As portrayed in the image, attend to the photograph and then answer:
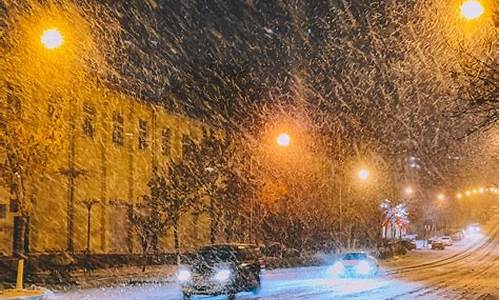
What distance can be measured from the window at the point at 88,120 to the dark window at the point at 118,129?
2236mm

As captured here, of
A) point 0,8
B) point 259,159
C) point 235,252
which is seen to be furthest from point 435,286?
point 0,8

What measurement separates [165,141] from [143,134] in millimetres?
2504

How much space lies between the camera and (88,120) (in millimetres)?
38031

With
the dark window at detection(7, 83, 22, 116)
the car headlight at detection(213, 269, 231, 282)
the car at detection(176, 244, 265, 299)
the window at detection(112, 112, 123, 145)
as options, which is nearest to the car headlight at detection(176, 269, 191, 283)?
the car at detection(176, 244, 265, 299)

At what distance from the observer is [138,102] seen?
42.0 m

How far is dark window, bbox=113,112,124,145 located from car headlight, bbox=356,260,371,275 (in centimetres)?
1763

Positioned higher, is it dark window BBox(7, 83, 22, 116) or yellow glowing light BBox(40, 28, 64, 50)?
yellow glowing light BBox(40, 28, 64, 50)

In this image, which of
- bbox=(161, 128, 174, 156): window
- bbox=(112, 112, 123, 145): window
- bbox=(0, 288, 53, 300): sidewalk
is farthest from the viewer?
bbox=(161, 128, 174, 156): window

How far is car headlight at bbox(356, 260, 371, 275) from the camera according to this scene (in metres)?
30.7

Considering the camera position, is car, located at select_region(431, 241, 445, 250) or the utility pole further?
car, located at select_region(431, 241, 445, 250)

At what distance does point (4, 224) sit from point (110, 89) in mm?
10205

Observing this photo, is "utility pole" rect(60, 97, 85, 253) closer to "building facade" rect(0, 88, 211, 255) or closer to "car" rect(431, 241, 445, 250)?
"building facade" rect(0, 88, 211, 255)

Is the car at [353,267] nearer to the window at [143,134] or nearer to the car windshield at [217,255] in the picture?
the car windshield at [217,255]

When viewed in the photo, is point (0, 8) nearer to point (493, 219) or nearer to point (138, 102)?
point (138, 102)
